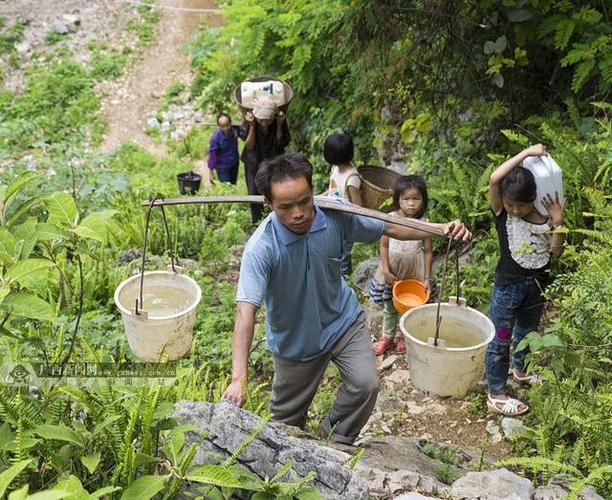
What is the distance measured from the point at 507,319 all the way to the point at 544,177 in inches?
37.0

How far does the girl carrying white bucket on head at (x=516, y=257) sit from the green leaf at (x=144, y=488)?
276cm

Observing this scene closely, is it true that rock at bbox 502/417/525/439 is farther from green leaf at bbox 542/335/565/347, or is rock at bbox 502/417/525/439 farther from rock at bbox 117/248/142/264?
rock at bbox 117/248/142/264

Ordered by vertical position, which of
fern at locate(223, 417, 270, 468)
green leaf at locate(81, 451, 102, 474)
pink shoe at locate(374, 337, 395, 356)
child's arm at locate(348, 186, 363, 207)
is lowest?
pink shoe at locate(374, 337, 395, 356)

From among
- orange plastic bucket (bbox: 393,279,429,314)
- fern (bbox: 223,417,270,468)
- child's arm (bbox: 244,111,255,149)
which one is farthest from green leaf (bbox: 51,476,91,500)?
child's arm (bbox: 244,111,255,149)

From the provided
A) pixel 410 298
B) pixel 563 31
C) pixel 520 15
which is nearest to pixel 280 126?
pixel 520 15

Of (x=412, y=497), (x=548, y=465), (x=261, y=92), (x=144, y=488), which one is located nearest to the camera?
(x=144, y=488)

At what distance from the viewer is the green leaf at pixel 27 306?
215cm

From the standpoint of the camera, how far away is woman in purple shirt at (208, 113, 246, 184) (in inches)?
378

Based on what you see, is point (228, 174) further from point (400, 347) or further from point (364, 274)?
point (400, 347)

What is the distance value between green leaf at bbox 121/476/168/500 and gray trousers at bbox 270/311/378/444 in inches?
68.3

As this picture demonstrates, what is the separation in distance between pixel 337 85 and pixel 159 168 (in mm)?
3898

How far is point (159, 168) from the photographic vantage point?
12633 mm

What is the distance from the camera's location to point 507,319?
4402 millimetres

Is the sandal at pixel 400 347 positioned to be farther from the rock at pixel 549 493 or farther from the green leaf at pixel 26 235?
the green leaf at pixel 26 235
